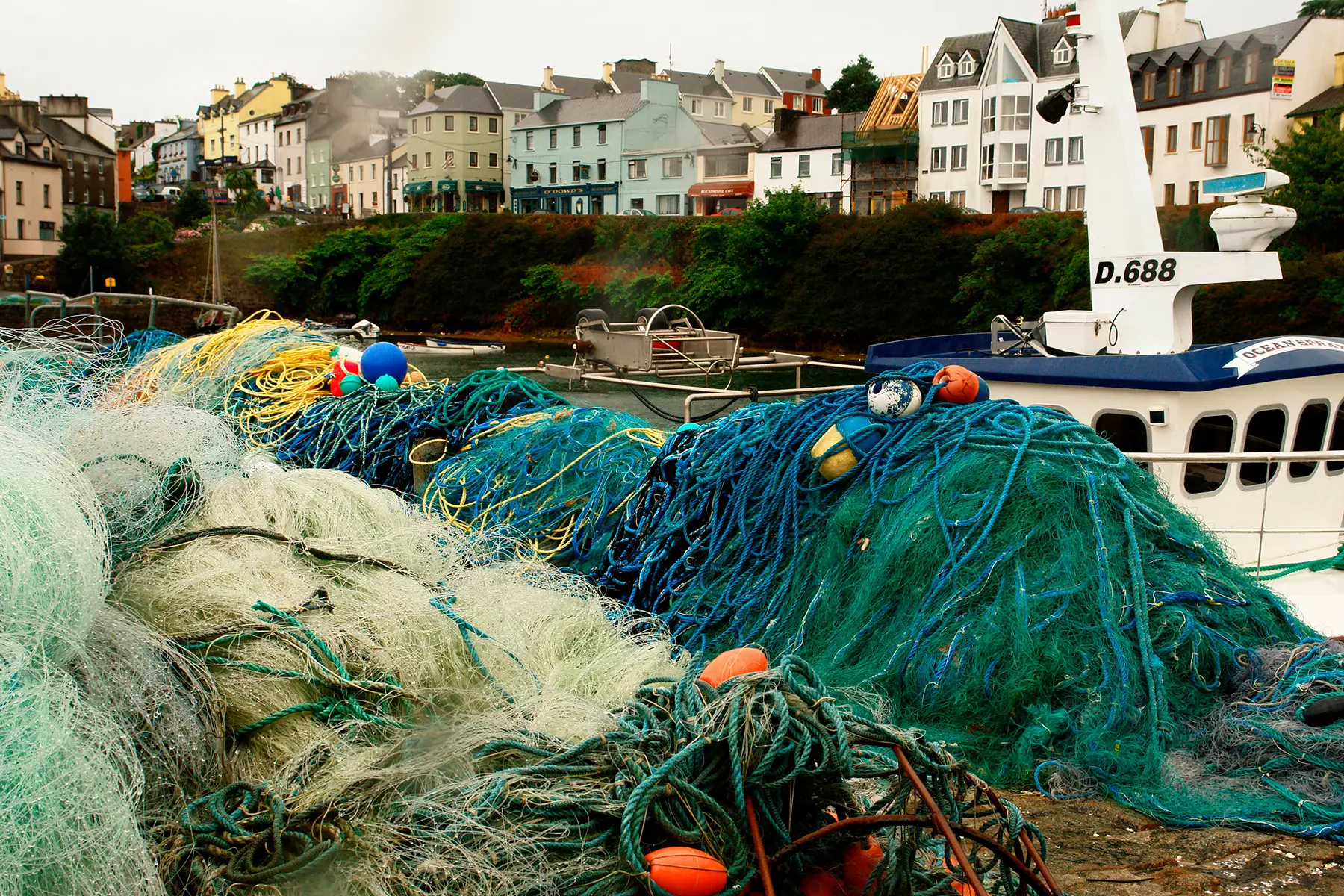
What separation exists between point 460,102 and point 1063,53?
25482 millimetres

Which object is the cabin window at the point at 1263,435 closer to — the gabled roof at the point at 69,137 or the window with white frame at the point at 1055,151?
the window with white frame at the point at 1055,151

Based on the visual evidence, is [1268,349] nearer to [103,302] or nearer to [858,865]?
[858,865]

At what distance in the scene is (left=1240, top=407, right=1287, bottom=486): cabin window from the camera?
8266 millimetres

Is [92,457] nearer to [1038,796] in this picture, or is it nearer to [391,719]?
[391,719]

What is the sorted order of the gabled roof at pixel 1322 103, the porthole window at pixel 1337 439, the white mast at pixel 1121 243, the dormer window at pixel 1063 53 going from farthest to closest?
the dormer window at pixel 1063 53 → the gabled roof at pixel 1322 103 → the white mast at pixel 1121 243 → the porthole window at pixel 1337 439

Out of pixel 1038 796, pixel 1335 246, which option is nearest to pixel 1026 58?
pixel 1335 246

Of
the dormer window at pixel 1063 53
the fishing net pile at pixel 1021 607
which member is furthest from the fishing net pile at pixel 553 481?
the dormer window at pixel 1063 53

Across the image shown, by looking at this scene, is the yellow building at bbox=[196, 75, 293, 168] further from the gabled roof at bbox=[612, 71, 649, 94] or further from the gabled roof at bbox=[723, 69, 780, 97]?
the gabled roof at bbox=[723, 69, 780, 97]

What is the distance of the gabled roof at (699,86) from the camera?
2953 inches

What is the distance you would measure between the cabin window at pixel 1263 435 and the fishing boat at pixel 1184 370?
0.03ft

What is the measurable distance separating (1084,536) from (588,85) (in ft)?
228

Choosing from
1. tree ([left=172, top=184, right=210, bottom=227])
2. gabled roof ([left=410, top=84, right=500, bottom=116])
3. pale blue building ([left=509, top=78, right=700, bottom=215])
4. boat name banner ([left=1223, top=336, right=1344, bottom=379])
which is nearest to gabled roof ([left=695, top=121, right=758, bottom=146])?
pale blue building ([left=509, top=78, right=700, bottom=215])

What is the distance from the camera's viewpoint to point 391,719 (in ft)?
10.6

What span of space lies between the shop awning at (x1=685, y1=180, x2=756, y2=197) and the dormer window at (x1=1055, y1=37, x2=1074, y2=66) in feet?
51.1
